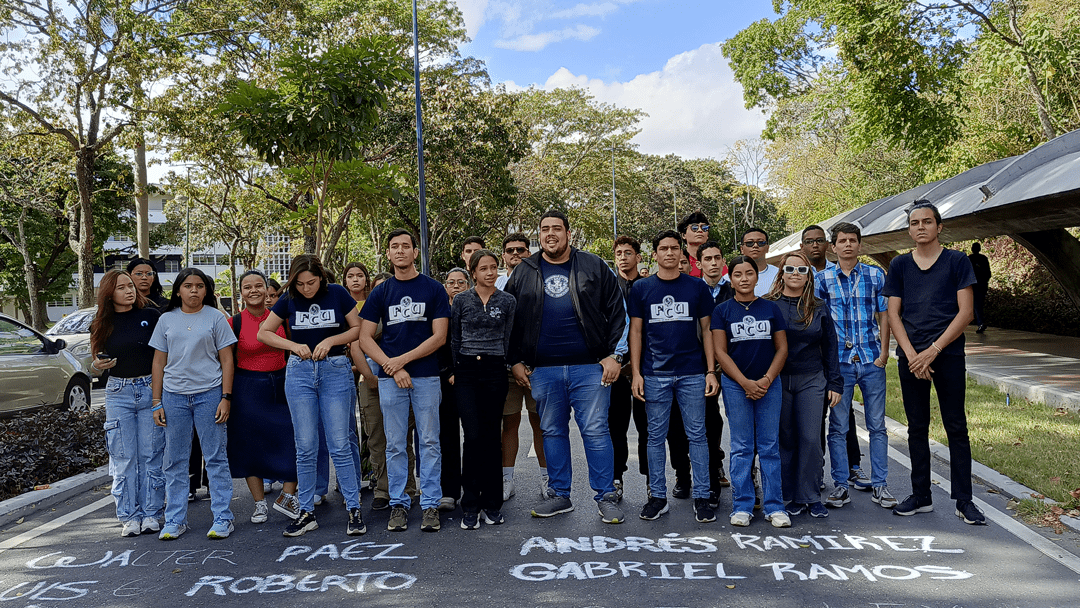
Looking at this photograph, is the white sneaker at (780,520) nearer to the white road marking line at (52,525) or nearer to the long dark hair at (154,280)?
the long dark hair at (154,280)

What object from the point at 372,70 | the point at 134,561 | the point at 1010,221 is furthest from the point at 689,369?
the point at 1010,221

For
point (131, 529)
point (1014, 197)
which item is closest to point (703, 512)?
point (131, 529)

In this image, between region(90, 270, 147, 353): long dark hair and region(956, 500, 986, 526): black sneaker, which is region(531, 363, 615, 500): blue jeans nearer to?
region(956, 500, 986, 526): black sneaker

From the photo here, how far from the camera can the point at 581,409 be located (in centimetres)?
552

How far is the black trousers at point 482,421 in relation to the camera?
541 centimetres

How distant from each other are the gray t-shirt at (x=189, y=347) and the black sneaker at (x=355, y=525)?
1.28 meters

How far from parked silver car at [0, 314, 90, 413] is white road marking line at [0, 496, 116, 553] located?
13.4ft

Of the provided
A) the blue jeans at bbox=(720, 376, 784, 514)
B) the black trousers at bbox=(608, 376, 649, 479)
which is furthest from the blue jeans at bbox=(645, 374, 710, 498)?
the black trousers at bbox=(608, 376, 649, 479)

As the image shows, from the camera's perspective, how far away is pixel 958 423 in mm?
5234

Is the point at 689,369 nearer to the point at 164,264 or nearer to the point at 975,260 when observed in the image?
the point at 975,260

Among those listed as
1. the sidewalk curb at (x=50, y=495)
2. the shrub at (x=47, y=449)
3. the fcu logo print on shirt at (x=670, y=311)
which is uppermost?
the fcu logo print on shirt at (x=670, y=311)

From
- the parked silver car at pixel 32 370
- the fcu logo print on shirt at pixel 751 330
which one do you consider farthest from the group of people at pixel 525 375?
the parked silver car at pixel 32 370

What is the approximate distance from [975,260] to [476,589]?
14840mm

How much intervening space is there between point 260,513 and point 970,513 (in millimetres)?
4684
